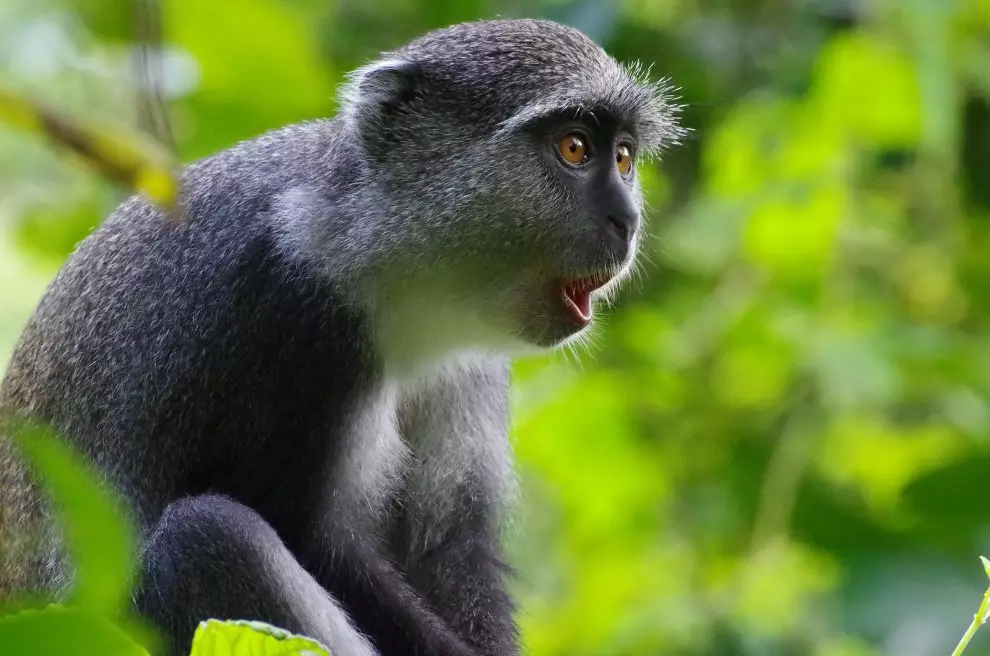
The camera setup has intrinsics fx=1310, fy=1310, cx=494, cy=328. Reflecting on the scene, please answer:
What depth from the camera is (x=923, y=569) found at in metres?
5.90

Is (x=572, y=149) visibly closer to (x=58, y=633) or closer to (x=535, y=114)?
(x=535, y=114)

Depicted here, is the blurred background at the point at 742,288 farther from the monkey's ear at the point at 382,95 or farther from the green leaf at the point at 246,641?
the green leaf at the point at 246,641

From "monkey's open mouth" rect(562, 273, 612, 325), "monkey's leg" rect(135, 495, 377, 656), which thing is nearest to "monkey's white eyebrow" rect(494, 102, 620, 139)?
"monkey's open mouth" rect(562, 273, 612, 325)

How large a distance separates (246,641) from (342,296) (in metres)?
3.01

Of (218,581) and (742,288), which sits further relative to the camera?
(742,288)

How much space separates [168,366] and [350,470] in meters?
0.78

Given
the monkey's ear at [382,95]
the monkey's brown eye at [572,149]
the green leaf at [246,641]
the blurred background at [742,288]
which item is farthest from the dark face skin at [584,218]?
the green leaf at [246,641]

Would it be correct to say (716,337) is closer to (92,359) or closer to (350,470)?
(350,470)

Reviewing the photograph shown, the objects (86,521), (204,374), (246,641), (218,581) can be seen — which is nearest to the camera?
(86,521)

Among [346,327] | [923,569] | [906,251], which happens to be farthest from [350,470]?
[906,251]

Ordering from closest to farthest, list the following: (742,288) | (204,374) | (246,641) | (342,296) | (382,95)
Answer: (246,641) < (204,374) < (342,296) < (382,95) < (742,288)

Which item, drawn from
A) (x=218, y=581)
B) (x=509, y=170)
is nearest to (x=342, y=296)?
(x=509, y=170)

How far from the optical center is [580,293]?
495cm

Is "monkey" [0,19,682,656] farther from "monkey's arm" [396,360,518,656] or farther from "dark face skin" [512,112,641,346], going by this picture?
"monkey's arm" [396,360,518,656]
